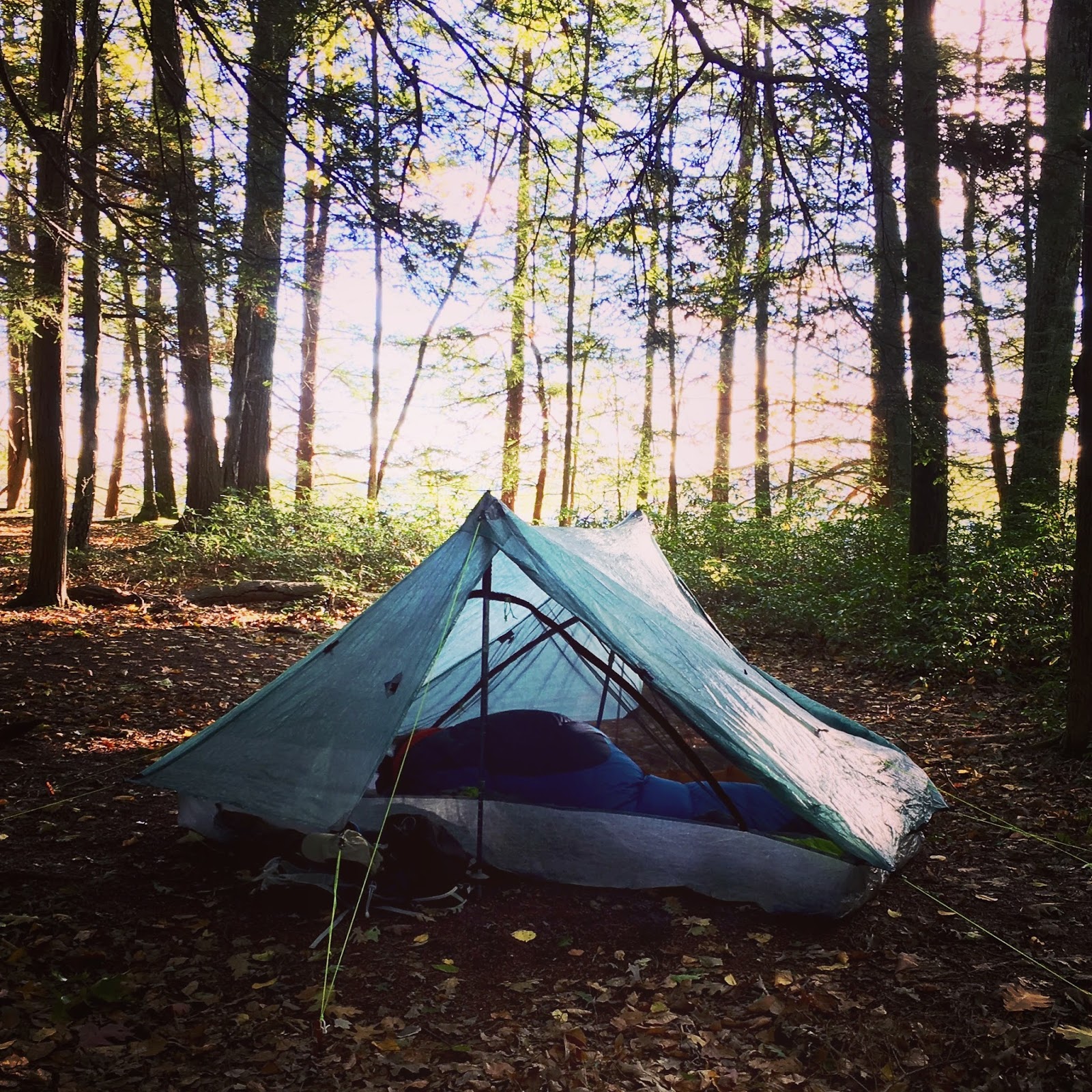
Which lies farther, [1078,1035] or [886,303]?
[886,303]

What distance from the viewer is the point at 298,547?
1131 centimetres

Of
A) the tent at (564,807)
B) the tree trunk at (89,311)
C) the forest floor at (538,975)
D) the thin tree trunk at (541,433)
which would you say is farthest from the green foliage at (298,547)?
the tent at (564,807)

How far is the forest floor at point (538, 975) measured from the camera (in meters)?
2.38

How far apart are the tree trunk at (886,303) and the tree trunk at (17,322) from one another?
5385 mm

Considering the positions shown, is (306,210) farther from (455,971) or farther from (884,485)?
(455,971)

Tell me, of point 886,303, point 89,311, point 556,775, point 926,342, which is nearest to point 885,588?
point 926,342

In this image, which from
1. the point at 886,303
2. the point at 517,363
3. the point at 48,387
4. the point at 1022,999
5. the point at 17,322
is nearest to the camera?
the point at 1022,999

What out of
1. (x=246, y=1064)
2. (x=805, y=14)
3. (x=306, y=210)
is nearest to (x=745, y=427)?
(x=306, y=210)

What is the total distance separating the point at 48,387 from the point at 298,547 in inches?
162

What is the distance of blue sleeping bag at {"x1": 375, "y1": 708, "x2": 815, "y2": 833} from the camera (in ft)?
11.6

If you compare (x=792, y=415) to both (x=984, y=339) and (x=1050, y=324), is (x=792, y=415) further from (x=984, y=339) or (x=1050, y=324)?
(x=1050, y=324)

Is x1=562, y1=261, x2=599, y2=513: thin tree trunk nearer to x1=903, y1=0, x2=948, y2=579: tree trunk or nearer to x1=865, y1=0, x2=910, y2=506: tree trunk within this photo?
x1=865, y1=0, x2=910, y2=506: tree trunk

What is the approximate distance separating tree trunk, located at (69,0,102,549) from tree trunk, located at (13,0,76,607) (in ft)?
1.10

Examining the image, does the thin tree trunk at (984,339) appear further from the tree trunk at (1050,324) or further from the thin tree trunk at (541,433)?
the thin tree trunk at (541,433)
